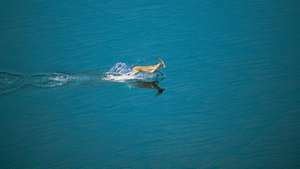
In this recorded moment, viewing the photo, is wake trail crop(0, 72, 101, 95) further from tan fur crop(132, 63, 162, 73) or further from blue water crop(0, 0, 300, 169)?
tan fur crop(132, 63, 162, 73)

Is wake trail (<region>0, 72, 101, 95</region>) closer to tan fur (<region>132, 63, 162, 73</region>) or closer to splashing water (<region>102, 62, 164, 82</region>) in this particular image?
splashing water (<region>102, 62, 164, 82</region>)

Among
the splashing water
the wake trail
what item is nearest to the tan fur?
the splashing water

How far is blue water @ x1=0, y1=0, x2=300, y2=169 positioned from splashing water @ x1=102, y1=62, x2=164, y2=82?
41 millimetres

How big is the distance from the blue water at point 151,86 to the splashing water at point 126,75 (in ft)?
0.13

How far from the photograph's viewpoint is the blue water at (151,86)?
271 cm

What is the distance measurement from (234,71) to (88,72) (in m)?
0.86

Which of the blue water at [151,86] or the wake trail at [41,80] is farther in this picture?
the wake trail at [41,80]

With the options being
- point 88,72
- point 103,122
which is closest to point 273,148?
point 103,122

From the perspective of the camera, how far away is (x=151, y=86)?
3.00m

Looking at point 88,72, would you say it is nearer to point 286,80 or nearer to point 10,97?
point 10,97

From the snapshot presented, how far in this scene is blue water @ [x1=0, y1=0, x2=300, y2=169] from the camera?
8.89 ft

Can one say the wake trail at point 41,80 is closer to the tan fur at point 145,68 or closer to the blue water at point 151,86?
the blue water at point 151,86

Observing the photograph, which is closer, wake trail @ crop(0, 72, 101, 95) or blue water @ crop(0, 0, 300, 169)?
blue water @ crop(0, 0, 300, 169)

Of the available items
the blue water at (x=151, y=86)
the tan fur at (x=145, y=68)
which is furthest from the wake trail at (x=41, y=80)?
the tan fur at (x=145, y=68)
